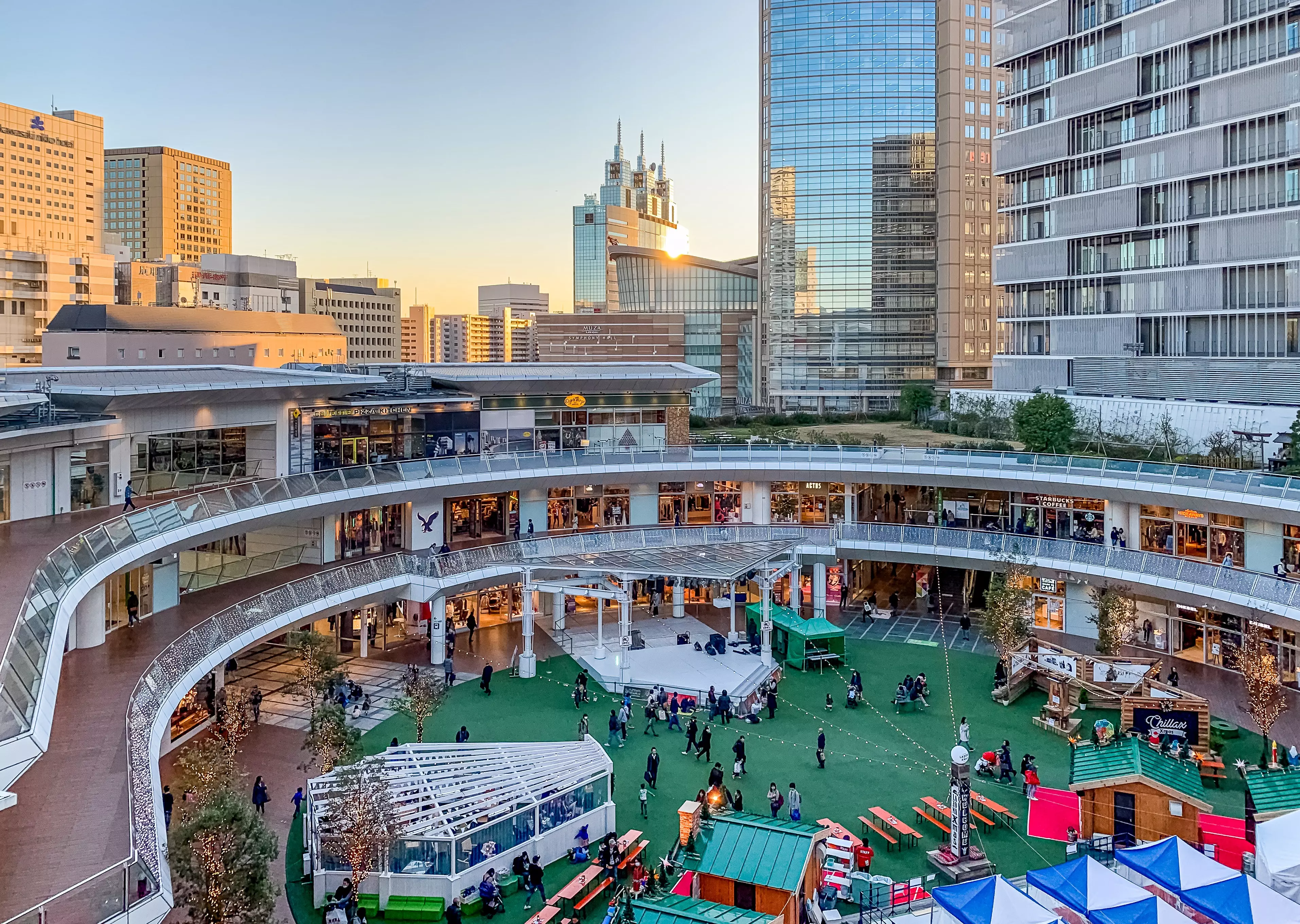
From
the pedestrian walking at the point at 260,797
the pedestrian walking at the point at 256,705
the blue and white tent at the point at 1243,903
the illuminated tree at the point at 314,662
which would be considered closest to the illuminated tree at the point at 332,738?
the pedestrian walking at the point at 260,797

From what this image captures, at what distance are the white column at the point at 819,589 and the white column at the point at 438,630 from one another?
523 inches

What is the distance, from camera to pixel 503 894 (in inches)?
778

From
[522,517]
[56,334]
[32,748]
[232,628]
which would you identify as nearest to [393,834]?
[32,748]

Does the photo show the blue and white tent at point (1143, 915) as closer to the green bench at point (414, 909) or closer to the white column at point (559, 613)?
the green bench at point (414, 909)

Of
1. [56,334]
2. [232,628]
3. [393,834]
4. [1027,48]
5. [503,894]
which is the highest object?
[1027,48]

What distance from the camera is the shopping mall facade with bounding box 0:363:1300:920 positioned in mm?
24656

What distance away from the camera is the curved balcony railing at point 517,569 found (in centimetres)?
2017

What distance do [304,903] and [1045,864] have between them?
43.8ft

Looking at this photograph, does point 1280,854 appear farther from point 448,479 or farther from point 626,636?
point 448,479

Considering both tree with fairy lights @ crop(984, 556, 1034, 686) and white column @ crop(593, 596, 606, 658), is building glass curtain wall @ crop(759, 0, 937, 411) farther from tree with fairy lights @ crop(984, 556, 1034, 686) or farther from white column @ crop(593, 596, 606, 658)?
white column @ crop(593, 596, 606, 658)

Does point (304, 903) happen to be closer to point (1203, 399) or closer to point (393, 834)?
point (393, 834)

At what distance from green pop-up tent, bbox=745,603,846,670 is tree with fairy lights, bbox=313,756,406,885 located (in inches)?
650

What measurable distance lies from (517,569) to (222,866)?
20.7m

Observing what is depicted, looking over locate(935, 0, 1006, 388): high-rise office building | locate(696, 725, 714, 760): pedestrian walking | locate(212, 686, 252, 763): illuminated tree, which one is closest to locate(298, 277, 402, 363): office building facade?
locate(935, 0, 1006, 388): high-rise office building
